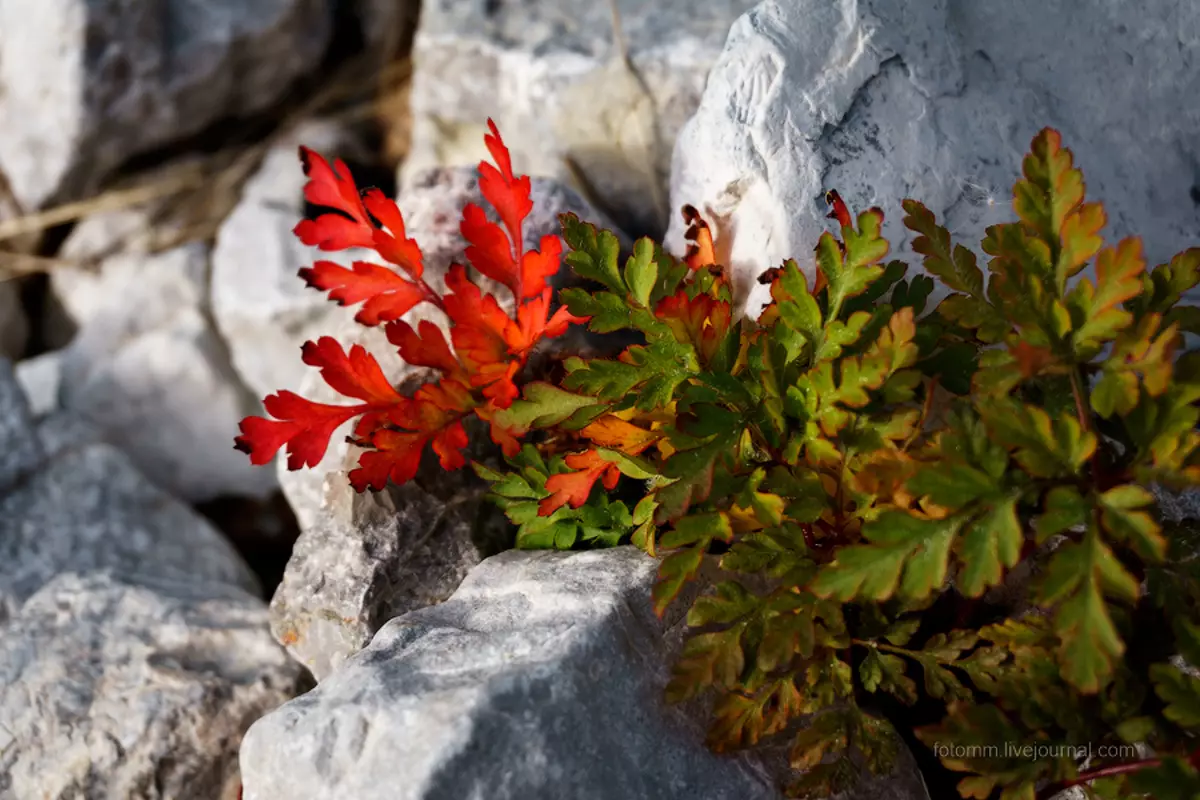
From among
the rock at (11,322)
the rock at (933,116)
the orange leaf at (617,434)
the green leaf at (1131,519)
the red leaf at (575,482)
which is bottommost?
the rock at (11,322)

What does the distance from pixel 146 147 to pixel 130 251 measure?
48 cm

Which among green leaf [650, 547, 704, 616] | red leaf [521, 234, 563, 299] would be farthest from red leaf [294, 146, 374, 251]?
green leaf [650, 547, 704, 616]

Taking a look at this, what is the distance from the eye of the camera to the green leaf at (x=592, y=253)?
208 cm

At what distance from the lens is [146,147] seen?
4.63 m

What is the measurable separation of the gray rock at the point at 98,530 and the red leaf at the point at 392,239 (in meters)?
1.69

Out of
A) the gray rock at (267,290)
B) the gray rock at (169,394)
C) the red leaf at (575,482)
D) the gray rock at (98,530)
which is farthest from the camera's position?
the gray rock at (169,394)

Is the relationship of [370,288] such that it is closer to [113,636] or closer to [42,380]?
[113,636]

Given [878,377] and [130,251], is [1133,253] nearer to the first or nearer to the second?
[878,377]

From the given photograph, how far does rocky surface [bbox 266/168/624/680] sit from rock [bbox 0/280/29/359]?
9.30 feet

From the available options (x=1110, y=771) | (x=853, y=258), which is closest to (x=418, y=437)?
(x=853, y=258)

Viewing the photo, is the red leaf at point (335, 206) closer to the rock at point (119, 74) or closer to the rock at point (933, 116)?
the rock at point (933, 116)

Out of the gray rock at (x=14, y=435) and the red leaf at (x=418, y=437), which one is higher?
the red leaf at (x=418, y=437)

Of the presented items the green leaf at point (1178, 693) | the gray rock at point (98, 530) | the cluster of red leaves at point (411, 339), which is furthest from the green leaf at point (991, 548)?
the gray rock at point (98, 530)

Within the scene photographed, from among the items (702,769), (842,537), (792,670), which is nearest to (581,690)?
(702,769)
